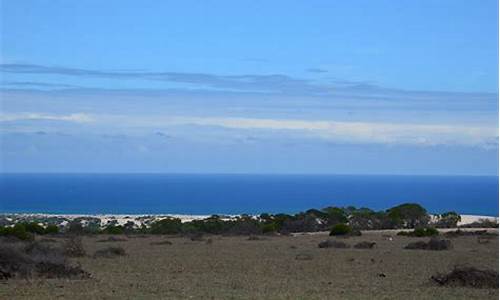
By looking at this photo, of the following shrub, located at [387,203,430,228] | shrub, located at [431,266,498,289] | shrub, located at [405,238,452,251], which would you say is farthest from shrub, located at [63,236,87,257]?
shrub, located at [387,203,430,228]

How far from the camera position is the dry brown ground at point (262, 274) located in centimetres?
1822

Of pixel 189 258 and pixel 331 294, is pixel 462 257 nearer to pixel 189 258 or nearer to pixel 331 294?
pixel 189 258

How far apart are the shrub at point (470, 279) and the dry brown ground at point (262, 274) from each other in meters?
0.49

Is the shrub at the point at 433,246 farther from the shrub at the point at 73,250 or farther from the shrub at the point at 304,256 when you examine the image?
the shrub at the point at 73,250

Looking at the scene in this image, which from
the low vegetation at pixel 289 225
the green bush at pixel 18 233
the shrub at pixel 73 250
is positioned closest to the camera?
the shrub at pixel 73 250

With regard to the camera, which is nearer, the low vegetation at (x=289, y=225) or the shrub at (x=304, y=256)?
the shrub at (x=304, y=256)

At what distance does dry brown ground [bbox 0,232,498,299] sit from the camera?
59.8 ft

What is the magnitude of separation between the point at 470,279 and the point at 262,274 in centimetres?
561

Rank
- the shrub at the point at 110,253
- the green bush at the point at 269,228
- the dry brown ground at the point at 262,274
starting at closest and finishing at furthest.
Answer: the dry brown ground at the point at 262,274
the shrub at the point at 110,253
the green bush at the point at 269,228

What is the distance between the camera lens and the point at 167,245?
37.5 m

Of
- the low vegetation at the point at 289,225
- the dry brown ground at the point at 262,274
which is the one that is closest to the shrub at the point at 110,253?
the dry brown ground at the point at 262,274

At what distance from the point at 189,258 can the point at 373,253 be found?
721 centimetres

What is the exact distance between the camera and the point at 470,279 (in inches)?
805

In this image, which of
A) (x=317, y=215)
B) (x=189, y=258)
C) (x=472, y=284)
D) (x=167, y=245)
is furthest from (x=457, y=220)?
(x=472, y=284)
